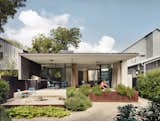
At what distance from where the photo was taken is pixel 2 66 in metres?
33.8

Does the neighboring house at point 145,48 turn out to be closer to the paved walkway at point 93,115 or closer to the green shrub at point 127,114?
the paved walkway at point 93,115

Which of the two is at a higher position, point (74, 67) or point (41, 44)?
point (41, 44)

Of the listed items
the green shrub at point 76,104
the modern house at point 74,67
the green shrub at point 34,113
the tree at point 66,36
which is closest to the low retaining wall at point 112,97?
the green shrub at point 76,104

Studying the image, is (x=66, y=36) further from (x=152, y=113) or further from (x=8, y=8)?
(x=152, y=113)

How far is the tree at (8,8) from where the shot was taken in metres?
12.4

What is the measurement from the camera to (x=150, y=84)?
22188mm

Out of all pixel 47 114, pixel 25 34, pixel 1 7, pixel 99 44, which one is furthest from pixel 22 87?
pixel 25 34

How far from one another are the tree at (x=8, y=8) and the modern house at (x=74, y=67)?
1054 centimetres

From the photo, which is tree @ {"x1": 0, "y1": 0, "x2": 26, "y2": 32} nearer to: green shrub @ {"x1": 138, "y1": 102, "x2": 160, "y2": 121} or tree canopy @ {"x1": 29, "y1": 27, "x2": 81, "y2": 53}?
green shrub @ {"x1": 138, "y1": 102, "x2": 160, "y2": 121}

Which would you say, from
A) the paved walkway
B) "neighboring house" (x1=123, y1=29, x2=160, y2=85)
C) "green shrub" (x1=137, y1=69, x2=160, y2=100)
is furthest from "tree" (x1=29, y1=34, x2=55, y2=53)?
the paved walkway

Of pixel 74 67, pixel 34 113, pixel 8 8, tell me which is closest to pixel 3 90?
pixel 34 113

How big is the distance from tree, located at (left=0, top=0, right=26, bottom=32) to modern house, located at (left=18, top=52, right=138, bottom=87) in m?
10.5

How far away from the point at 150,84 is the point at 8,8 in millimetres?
12775

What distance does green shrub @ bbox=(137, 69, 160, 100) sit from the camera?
21345mm
